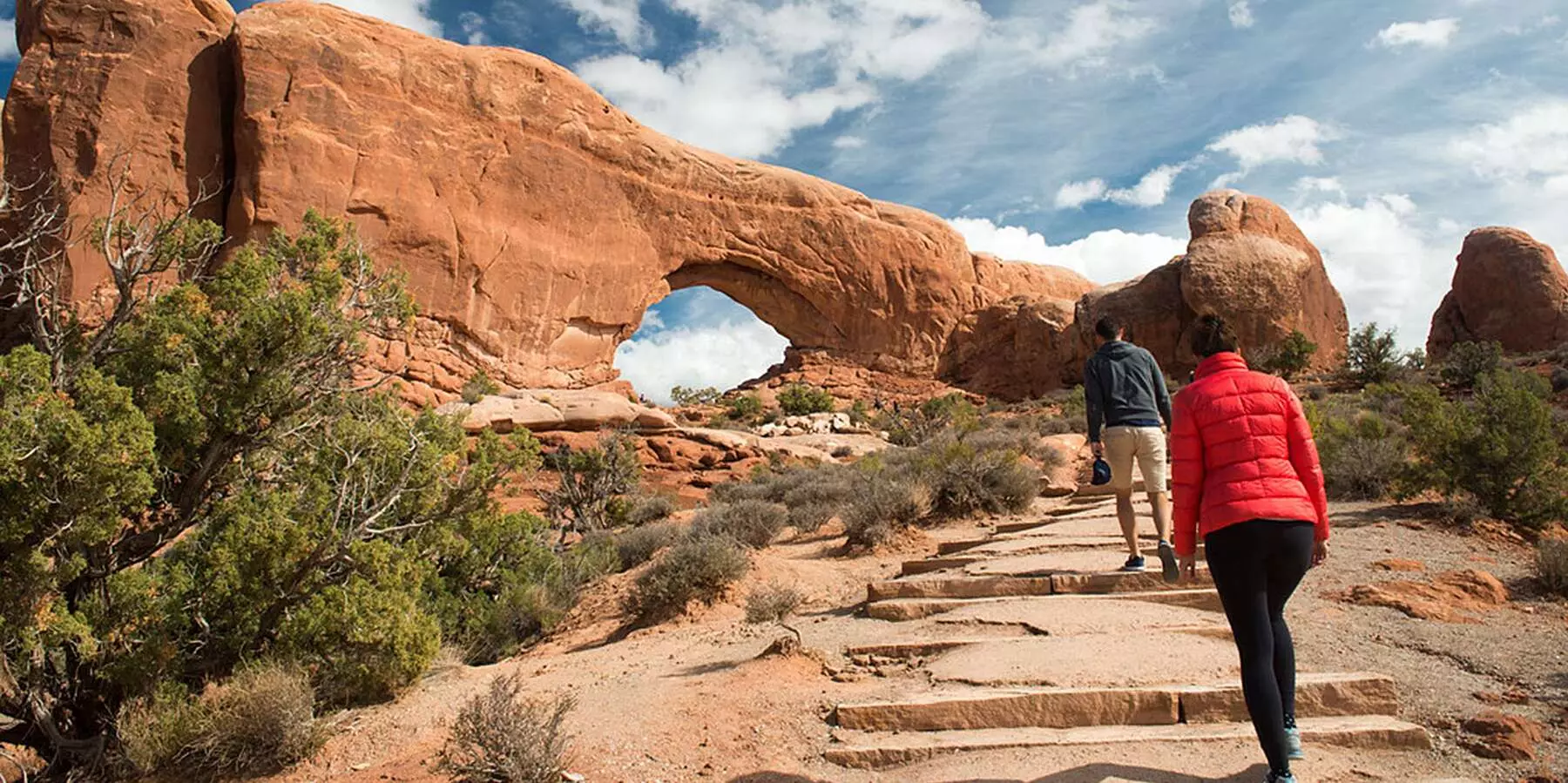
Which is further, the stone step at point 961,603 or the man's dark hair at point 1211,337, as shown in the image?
the stone step at point 961,603

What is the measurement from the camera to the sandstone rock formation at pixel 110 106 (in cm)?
2078

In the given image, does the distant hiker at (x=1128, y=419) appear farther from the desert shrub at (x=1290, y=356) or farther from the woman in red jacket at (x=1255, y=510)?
the desert shrub at (x=1290, y=356)

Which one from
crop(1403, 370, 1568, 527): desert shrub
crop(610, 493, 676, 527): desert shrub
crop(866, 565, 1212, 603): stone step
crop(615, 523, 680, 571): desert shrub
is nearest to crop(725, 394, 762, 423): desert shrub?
crop(610, 493, 676, 527): desert shrub

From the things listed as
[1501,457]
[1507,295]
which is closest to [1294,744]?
[1501,457]

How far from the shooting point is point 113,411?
16.4 ft

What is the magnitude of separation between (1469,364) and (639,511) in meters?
19.9

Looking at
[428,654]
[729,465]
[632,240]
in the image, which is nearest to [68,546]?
[428,654]

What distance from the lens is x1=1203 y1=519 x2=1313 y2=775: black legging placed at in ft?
9.66

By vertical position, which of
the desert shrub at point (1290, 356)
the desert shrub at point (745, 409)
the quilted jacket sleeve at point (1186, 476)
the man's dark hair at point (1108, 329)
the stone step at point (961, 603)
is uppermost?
the desert shrub at point (1290, 356)

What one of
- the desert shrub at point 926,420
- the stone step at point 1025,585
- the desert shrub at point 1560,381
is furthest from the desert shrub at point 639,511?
the desert shrub at point 1560,381

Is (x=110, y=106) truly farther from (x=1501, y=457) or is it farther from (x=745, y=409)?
(x=1501, y=457)

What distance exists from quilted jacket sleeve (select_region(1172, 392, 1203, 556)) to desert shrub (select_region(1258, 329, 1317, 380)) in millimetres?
24850

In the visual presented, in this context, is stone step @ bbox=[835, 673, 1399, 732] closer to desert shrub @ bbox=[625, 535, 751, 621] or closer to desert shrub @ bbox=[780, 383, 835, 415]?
desert shrub @ bbox=[625, 535, 751, 621]

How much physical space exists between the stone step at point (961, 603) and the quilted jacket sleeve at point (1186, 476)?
2.57m
